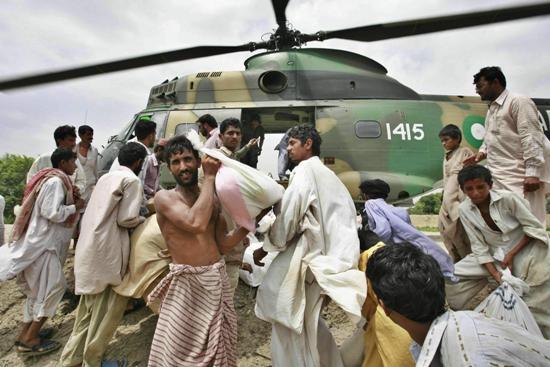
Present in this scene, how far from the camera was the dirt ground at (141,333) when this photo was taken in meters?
Result: 2.71

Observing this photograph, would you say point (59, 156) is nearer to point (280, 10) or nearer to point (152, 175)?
point (152, 175)

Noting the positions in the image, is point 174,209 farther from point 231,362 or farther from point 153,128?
point 153,128

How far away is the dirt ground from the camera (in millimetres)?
2713

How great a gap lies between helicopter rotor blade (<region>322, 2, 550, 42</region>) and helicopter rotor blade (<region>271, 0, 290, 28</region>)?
74 centimetres

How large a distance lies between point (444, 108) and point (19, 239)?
21.3 feet

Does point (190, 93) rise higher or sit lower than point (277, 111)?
higher

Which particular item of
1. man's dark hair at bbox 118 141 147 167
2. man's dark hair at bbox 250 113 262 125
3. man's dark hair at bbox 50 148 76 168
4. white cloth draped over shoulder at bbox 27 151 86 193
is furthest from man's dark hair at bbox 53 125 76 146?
man's dark hair at bbox 250 113 262 125

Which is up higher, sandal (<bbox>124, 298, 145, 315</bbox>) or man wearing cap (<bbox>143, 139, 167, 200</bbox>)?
man wearing cap (<bbox>143, 139, 167, 200</bbox>)

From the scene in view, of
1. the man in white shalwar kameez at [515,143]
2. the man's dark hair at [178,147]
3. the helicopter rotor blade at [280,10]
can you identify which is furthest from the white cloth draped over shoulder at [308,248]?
the helicopter rotor blade at [280,10]

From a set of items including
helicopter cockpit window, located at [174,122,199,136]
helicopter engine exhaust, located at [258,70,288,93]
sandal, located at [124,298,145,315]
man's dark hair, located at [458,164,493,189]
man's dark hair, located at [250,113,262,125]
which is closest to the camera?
man's dark hair, located at [458,164,493,189]

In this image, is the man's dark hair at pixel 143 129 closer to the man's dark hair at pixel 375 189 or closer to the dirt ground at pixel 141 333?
the dirt ground at pixel 141 333

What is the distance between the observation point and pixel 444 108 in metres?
6.00

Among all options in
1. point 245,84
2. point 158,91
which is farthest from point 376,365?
point 158,91

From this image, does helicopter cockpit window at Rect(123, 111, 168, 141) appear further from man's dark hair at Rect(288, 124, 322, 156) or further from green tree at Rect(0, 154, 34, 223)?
green tree at Rect(0, 154, 34, 223)
